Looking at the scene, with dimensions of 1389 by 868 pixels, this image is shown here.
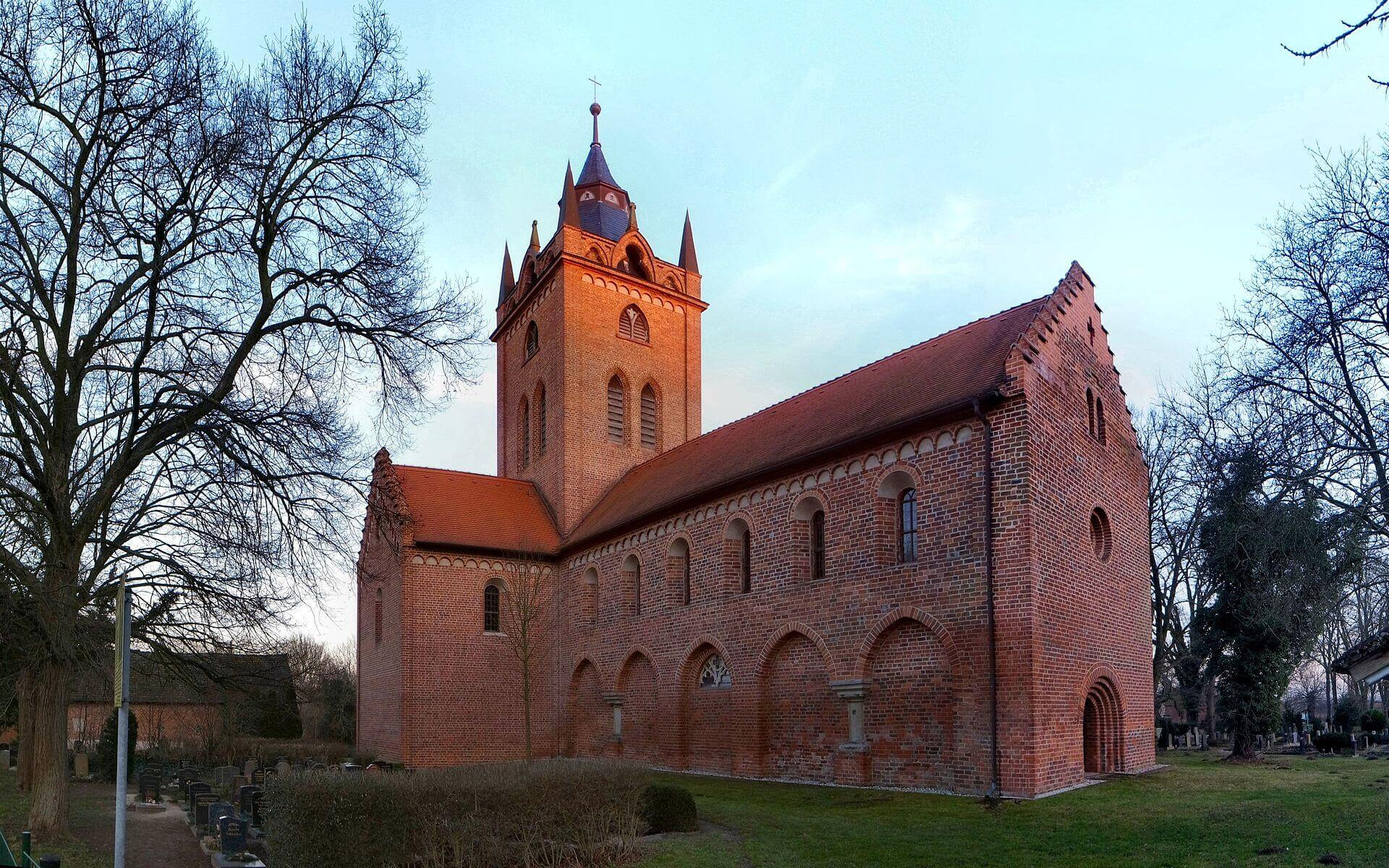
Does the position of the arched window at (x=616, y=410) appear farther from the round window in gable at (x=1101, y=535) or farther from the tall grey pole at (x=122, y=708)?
the tall grey pole at (x=122, y=708)

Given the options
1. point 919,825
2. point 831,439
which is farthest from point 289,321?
point 919,825

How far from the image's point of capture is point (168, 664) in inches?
558

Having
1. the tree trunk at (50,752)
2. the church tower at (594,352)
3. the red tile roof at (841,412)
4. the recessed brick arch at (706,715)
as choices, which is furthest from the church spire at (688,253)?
the tree trunk at (50,752)

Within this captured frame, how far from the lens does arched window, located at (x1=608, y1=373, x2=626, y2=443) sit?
3262 centimetres

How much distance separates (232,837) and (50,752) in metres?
2.83

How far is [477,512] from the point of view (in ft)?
100

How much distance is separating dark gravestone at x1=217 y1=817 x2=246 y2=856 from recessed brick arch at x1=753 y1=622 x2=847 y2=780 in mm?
9813

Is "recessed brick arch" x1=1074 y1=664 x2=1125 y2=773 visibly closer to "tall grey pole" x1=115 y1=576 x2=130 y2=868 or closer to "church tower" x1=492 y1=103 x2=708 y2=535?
"tall grey pole" x1=115 y1=576 x2=130 y2=868

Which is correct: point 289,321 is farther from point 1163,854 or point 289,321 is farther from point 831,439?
point 1163,854

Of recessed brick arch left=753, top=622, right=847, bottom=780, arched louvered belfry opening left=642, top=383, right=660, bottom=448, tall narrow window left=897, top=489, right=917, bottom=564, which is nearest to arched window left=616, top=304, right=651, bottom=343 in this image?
arched louvered belfry opening left=642, top=383, right=660, bottom=448

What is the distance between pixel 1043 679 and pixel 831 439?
597cm

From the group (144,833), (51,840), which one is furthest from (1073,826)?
(144,833)

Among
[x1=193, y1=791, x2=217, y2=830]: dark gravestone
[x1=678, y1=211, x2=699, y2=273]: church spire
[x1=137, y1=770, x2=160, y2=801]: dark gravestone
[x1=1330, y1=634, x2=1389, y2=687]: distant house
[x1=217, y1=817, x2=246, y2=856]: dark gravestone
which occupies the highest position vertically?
[x1=678, y1=211, x2=699, y2=273]: church spire

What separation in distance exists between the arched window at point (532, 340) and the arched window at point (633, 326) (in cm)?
301
